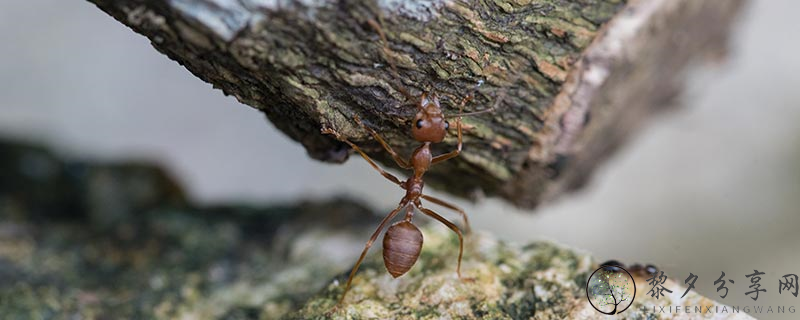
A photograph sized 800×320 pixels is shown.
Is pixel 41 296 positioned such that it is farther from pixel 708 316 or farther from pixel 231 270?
pixel 708 316

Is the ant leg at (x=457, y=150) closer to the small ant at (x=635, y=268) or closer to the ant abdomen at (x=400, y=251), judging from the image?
the ant abdomen at (x=400, y=251)

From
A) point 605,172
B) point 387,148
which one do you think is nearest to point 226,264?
point 387,148

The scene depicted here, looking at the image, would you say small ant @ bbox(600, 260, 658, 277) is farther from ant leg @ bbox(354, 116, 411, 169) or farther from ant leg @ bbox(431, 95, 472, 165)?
ant leg @ bbox(354, 116, 411, 169)

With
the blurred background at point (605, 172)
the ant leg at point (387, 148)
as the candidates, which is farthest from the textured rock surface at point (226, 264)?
the blurred background at point (605, 172)

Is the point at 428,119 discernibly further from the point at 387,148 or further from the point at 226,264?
the point at 226,264

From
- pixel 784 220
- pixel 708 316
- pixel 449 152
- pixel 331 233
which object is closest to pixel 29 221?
pixel 331 233

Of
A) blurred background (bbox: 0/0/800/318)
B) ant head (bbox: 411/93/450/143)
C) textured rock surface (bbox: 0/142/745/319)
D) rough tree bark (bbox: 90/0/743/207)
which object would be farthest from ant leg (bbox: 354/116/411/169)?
blurred background (bbox: 0/0/800/318)
